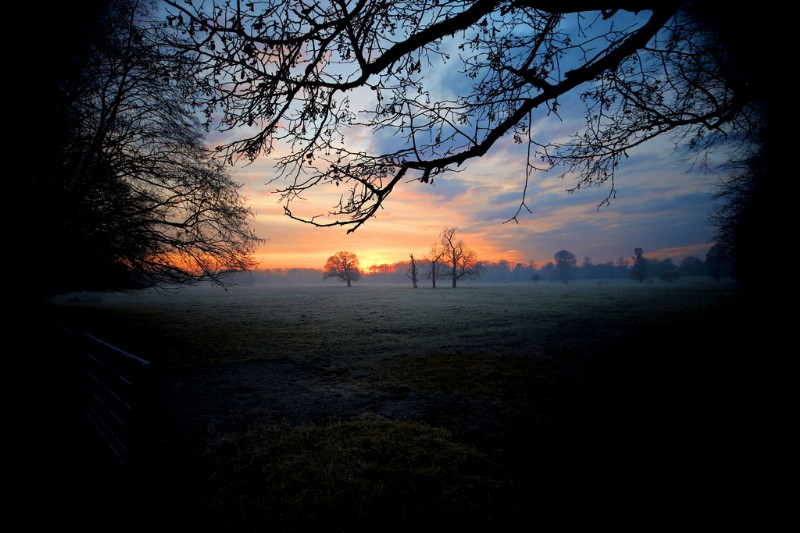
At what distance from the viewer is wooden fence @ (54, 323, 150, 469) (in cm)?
287

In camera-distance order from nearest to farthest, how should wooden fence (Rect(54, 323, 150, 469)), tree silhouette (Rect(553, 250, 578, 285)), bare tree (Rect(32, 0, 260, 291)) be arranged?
wooden fence (Rect(54, 323, 150, 469)) → bare tree (Rect(32, 0, 260, 291)) → tree silhouette (Rect(553, 250, 578, 285))

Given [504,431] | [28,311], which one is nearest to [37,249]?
[28,311]

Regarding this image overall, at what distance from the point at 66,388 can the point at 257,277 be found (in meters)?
177

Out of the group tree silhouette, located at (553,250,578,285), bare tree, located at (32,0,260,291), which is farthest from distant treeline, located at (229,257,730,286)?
bare tree, located at (32,0,260,291)

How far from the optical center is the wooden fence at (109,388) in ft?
9.41

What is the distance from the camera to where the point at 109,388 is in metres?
3.71

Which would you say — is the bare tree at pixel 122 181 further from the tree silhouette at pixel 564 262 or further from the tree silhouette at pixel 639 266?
the tree silhouette at pixel 564 262

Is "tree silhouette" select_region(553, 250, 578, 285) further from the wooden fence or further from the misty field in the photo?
the wooden fence

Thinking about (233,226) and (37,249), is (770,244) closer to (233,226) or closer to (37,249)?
(233,226)

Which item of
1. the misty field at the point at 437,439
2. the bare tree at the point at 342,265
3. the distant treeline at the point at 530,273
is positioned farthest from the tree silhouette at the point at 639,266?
the misty field at the point at 437,439

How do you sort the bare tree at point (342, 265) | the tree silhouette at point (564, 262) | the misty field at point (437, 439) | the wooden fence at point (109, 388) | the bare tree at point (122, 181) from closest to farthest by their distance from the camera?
the wooden fence at point (109, 388) → the misty field at point (437, 439) → the bare tree at point (122, 181) → the bare tree at point (342, 265) → the tree silhouette at point (564, 262)

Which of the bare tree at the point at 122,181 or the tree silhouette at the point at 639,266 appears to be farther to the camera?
the tree silhouette at the point at 639,266

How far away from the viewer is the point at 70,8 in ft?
26.7

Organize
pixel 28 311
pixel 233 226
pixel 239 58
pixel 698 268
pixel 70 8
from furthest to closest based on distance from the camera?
pixel 698 268 < pixel 233 226 < pixel 70 8 < pixel 28 311 < pixel 239 58
